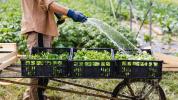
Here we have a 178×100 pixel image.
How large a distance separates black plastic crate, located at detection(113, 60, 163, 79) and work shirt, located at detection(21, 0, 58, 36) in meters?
1.15

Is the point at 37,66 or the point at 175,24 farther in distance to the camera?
the point at 175,24

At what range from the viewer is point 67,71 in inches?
189

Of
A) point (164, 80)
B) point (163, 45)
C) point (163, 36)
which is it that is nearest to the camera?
point (164, 80)

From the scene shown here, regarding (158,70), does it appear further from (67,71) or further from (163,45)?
(163,45)

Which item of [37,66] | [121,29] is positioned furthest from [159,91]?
[121,29]

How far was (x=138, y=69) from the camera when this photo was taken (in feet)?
15.8

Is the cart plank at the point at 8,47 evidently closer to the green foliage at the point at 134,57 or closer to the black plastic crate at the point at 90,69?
the black plastic crate at the point at 90,69

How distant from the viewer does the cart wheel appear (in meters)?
5.26

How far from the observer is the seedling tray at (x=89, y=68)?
4773 millimetres

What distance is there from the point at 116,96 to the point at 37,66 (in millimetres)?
1102

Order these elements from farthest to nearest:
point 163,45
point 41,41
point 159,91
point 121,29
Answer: point 163,45, point 121,29, point 41,41, point 159,91

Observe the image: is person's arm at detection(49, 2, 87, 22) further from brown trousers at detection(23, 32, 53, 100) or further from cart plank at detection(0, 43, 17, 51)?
cart plank at detection(0, 43, 17, 51)

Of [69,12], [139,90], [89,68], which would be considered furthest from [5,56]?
[139,90]

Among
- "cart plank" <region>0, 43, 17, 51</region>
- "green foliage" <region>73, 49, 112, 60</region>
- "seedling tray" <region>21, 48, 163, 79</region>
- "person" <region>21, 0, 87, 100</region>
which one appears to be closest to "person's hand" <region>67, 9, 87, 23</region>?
"person" <region>21, 0, 87, 100</region>
